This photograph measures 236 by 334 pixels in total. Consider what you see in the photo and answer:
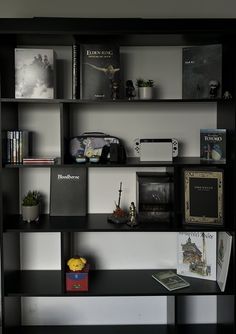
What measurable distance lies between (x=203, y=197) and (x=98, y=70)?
89 centimetres

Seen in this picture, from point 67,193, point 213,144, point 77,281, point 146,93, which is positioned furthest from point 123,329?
point 146,93

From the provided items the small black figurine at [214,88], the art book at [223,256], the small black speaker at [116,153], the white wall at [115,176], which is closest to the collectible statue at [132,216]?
the white wall at [115,176]

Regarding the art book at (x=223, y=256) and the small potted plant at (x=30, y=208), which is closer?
the art book at (x=223, y=256)

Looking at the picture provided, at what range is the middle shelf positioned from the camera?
2117mm

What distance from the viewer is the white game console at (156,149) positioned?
2156 millimetres

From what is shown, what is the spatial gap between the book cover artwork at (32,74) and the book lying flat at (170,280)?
3.94ft

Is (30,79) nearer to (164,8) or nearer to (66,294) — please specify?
(164,8)

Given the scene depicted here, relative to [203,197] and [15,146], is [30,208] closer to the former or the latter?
[15,146]

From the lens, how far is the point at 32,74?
6.90ft

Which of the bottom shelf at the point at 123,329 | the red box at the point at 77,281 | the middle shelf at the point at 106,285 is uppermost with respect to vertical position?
the red box at the point at 77,281

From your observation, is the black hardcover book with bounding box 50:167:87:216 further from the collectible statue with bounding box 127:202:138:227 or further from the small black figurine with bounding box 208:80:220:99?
the small black figurine with bounding box 208:80:220:99

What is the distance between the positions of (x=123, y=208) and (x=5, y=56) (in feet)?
3.67

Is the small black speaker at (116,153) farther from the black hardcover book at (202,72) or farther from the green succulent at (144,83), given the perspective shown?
the black hardcover book at (202,72)

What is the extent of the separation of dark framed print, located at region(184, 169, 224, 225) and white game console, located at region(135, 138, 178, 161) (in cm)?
14
